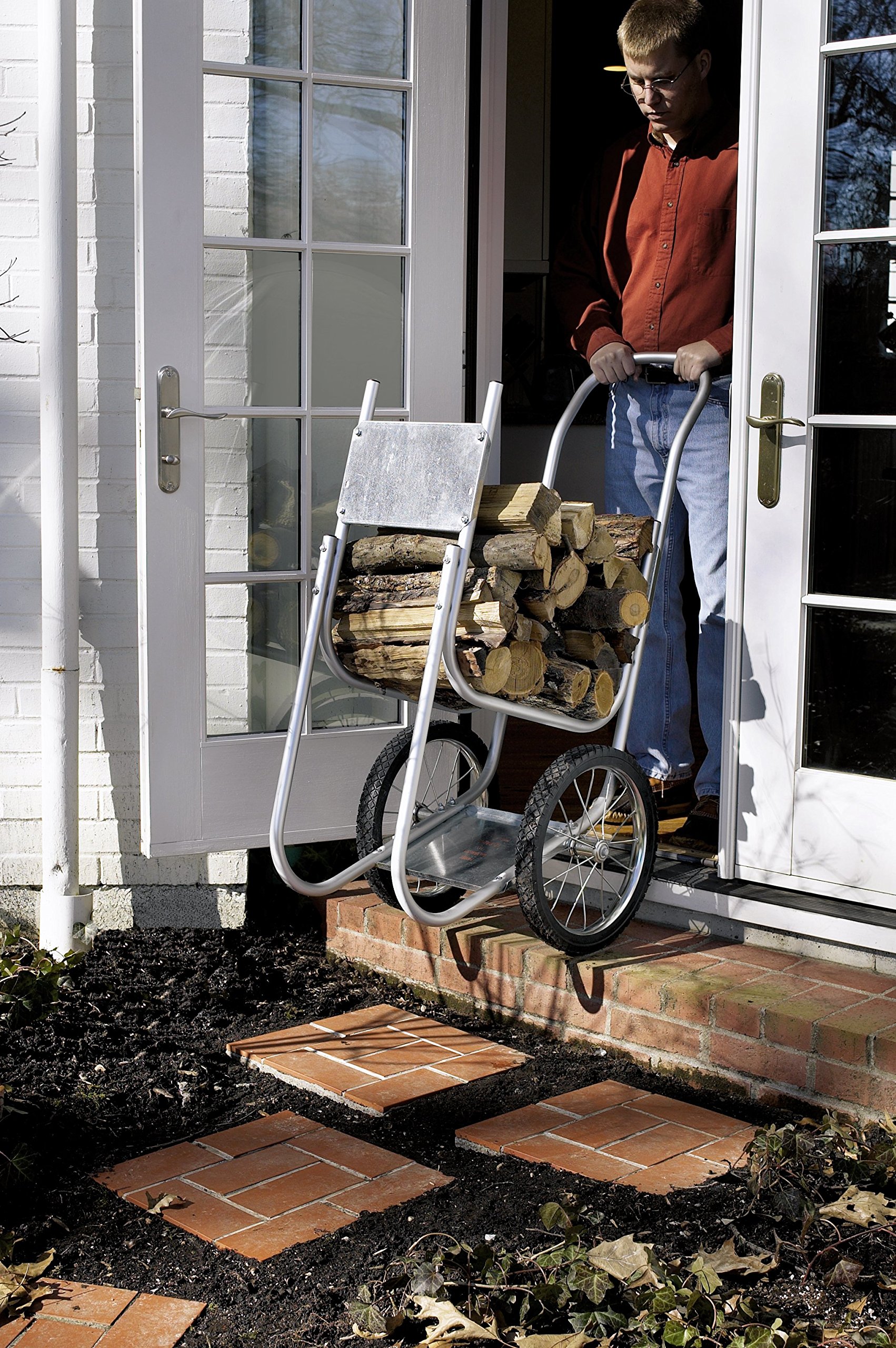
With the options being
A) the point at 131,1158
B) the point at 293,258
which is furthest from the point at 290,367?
the point at 131,1158

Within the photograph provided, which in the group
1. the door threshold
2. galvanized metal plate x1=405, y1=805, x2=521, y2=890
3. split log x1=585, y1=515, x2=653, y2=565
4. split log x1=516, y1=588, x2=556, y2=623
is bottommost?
the door threshold

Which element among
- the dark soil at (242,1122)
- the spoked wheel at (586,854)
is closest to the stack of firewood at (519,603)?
the spoked wheel at (586,854)

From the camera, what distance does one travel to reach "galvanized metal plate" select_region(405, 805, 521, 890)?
2973mm

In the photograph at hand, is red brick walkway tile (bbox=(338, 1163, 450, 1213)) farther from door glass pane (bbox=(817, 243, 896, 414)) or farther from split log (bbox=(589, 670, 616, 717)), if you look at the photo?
door glass pane (bbox=(817, 243, 896, 414))

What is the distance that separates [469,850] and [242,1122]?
2.49 feet

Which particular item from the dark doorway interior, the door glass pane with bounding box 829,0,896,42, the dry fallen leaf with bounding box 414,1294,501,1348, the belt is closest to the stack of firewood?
the belt

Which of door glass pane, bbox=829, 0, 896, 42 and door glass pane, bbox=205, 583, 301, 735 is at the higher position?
door glass pane, bbox=829, 0, 896, 42

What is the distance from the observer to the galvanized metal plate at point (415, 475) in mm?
2719

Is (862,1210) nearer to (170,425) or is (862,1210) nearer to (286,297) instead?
(170,425)

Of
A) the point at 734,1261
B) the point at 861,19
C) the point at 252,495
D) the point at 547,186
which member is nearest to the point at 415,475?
the point at 252,495

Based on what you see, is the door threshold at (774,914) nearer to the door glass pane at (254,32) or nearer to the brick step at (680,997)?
the brick step at (680,997)

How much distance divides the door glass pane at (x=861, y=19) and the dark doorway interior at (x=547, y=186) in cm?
304

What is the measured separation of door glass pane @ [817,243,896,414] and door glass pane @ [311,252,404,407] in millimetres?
1124

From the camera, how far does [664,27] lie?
10.9ft
